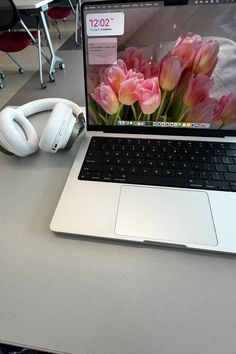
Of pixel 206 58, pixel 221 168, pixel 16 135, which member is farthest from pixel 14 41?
pixel 221 168

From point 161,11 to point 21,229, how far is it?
0.44 meters

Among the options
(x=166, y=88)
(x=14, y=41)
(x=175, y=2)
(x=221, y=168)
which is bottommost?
(x=14, y=41)

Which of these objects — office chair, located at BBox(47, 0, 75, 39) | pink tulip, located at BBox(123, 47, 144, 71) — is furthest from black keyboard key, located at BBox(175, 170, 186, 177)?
office chair, located at BBox(47, 0, 75, 39)

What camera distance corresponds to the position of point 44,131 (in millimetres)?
459

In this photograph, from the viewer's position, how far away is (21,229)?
40 cm

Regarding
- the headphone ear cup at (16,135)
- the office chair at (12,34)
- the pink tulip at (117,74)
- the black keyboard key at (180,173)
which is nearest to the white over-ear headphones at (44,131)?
the headphone ear cup at (16,135)

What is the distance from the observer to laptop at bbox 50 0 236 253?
Answer: 1.23ft

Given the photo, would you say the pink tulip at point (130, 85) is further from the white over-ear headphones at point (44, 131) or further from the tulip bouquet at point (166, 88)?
the white over-ear headphones at point (44, 131)

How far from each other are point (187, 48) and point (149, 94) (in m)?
0.10

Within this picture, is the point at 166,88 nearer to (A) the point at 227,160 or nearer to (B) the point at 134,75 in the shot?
(B) the point at 134,75

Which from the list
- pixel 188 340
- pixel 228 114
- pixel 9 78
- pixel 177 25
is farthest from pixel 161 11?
pixel 9 78

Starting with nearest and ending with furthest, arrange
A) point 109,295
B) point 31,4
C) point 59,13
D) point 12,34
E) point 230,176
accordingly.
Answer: point 109,295 < point 230,176 < point 31,4 < point 12,34 < point 59,13

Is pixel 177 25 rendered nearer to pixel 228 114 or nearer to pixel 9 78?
pixel 228 114

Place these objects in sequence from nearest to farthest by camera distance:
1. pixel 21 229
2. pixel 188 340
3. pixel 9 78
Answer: pixel 188 340 → pixel 21 229 → pixel 9 78
